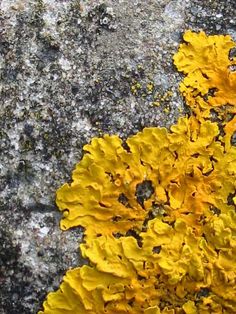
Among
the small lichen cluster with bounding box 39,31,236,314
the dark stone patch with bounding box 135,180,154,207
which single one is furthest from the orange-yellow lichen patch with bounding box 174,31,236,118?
the dark stone patch with bounding box 135,180,154,207

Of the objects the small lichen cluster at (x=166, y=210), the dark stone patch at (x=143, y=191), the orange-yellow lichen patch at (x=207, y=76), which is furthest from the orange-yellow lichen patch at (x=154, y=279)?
the orange-yellow lichen patch at (x=207, y=76)

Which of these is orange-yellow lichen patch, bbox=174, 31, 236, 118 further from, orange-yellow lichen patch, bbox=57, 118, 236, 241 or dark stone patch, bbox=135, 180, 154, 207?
dark stone patch, bbox=135, 180, 154, 207

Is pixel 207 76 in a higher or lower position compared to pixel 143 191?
higher

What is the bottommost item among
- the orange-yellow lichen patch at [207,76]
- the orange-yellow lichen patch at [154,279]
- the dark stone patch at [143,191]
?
the orange-yellow lichen patch at [154,279]

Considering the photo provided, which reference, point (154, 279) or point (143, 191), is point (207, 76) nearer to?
point (143, 191)

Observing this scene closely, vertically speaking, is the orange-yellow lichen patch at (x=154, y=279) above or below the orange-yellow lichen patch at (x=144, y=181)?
below

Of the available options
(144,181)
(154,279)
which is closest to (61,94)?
(144,181)

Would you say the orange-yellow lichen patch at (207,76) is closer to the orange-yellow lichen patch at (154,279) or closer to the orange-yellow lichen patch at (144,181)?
the orange-yellow lichen patch at (144,181)

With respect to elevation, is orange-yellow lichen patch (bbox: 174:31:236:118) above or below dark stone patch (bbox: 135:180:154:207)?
above
